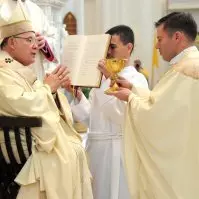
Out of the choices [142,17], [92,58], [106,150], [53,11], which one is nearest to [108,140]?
[106,150]

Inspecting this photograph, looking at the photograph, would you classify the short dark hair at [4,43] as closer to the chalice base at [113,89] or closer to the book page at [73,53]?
the book page at [73,53]

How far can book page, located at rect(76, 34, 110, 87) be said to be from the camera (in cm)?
226

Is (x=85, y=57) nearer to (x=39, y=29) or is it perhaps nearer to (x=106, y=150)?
(x=106, y=150)

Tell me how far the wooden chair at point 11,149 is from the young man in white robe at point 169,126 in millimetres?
521

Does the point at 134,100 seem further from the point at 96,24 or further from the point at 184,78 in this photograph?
the point at 96,24

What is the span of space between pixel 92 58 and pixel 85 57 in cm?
4

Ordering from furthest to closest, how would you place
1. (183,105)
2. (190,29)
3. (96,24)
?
(96,24) < (190,29) < (183,105)

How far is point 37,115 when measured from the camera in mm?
2064

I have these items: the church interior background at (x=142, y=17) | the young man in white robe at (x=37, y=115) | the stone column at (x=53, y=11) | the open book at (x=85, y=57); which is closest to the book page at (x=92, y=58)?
the open book at (x=85, y=57)

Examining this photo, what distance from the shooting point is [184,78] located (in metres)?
2.04

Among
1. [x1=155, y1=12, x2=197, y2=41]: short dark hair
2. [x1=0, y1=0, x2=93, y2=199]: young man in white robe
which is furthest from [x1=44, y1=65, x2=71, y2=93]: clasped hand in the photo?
[x1=155, y1=12, x2=197, y2=41]: short dark hair

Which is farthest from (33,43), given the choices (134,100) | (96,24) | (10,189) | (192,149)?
(96,24)

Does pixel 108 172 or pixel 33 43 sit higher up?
pixel 33 43

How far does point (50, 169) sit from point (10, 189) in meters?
0.28
